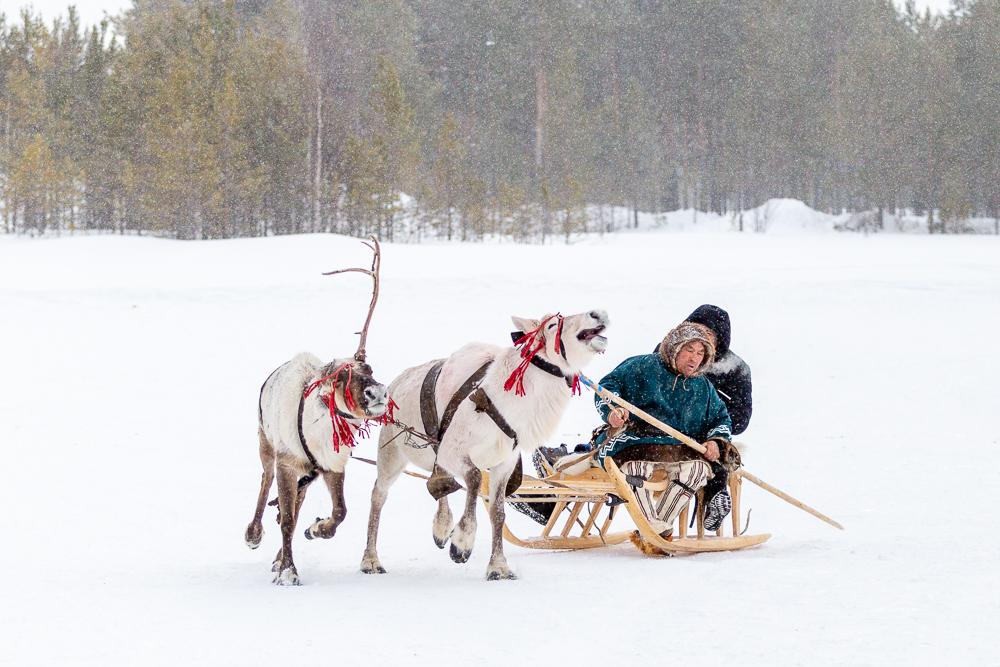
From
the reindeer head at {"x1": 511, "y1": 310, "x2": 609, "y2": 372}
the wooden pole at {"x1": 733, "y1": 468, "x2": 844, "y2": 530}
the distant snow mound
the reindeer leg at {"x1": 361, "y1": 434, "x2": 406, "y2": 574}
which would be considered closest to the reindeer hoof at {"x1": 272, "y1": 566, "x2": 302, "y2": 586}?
the reindeer leg at {"x1": 361, "y1": 434, "x2": 406, "y2": 574}

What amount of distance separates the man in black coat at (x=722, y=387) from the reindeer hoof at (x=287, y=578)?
2.25 meters

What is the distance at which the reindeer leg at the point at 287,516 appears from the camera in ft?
15.4

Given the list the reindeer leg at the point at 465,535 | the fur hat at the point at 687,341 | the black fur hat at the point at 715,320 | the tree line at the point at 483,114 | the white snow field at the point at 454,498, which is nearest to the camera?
the white snow field at the point at 454,498

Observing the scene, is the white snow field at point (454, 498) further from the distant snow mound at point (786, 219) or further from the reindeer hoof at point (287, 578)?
the distant snow mound at point (786, 219)

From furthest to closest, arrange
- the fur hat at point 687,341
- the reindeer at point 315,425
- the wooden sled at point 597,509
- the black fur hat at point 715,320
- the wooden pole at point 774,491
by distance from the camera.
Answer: the black fur hat at point 715,320
the wooden pole at point 774,491
the fur hat at point 687,341
the wooden sled at point 597,509
the reindeer at point 315,425

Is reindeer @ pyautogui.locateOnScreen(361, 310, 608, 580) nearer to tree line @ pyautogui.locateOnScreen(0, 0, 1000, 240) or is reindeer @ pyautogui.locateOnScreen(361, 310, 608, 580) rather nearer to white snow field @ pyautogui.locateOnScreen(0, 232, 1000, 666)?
white snow field @ pyautogui.locateOnScreen(0, 232, 1000, 666)

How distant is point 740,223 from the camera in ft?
120

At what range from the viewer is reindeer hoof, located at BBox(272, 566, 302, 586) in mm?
4688

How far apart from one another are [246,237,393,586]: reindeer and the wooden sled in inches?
30.5

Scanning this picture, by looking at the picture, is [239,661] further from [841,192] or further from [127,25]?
[841,192]

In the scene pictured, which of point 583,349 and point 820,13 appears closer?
point 583,349

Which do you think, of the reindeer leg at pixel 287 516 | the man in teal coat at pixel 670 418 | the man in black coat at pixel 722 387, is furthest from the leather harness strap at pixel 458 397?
the man in black coat at pixel 722 387

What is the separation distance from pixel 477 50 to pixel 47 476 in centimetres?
3544

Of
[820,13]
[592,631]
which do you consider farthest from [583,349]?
[820,13]
